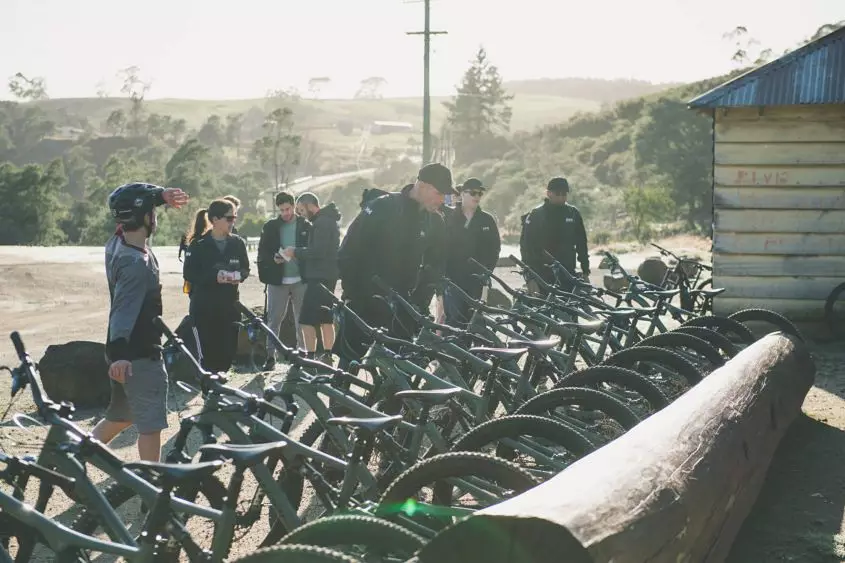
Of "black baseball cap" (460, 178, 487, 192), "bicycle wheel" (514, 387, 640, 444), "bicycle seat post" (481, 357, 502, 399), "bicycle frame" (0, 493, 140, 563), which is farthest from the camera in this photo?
"black baseball cap" (460, 178, 487, 192)

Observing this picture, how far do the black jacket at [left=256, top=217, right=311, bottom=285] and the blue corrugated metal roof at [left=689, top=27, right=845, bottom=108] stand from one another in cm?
482

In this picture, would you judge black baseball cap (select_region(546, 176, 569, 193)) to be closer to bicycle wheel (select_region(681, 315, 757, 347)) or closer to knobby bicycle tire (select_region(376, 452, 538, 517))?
bicycle wheel (select_region(681, 315, 757, 347))

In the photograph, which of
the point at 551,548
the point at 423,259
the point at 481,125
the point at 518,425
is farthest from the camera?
the point at 481,125

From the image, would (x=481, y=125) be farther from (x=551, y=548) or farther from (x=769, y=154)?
(x=551, y=548)

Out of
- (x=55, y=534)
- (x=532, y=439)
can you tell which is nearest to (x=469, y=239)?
(x=532, y=439)

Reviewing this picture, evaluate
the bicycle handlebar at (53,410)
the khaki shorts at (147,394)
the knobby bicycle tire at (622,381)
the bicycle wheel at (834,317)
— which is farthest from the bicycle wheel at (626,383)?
the bicycle wheel at (834,317)

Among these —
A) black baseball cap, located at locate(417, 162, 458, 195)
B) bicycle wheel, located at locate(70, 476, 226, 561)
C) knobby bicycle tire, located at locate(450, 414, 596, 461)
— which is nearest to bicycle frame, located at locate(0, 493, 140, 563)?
bicycle wheel, located at locate(70, 476, 226, 561)

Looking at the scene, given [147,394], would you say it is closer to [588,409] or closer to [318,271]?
[588,409]

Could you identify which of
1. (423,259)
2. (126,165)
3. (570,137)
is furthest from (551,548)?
(570,137)

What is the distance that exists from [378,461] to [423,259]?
309 cm

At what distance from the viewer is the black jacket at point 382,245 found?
7.71 metres

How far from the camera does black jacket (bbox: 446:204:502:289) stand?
11.5 meters

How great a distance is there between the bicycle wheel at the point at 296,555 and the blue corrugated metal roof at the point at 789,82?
10.6 m

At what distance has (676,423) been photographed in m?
4.89
